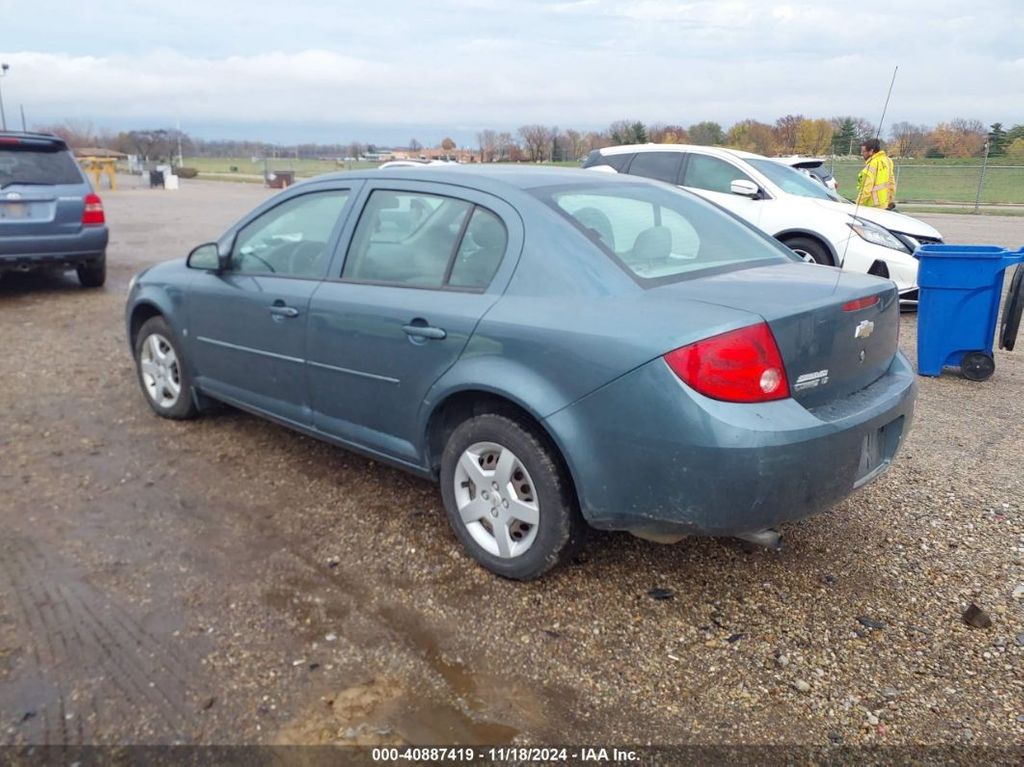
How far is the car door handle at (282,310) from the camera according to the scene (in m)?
4.02

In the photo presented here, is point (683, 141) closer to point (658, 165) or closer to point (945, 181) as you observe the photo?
point (945, 181)

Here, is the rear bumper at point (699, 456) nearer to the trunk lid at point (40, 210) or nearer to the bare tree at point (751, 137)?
the trunk lid at point (40, 210)

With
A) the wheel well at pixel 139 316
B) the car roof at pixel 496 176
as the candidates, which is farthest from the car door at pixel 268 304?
the wheel well at pixel 139 316

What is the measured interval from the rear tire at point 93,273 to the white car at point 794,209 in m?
5.87

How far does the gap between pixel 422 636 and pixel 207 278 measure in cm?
260

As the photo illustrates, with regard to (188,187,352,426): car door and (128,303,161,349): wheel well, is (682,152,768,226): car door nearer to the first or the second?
(188,187,352,426): car door

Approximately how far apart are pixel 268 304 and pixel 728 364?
2403mm

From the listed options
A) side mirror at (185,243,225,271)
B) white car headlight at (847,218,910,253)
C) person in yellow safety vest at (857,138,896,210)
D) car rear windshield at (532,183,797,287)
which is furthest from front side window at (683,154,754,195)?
side mirror at (185,243,225,271)

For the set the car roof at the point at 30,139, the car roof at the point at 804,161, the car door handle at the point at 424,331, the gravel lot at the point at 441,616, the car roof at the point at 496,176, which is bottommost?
the gravel lot at the point at 441,616

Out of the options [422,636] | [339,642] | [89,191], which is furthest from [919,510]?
[89,191]

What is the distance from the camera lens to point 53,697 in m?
2.67

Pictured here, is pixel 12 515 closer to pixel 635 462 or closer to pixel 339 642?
pixel 339 642

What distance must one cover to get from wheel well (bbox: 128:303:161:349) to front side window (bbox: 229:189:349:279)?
38.0 inches

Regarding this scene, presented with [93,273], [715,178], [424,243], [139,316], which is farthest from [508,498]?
[93,273]
